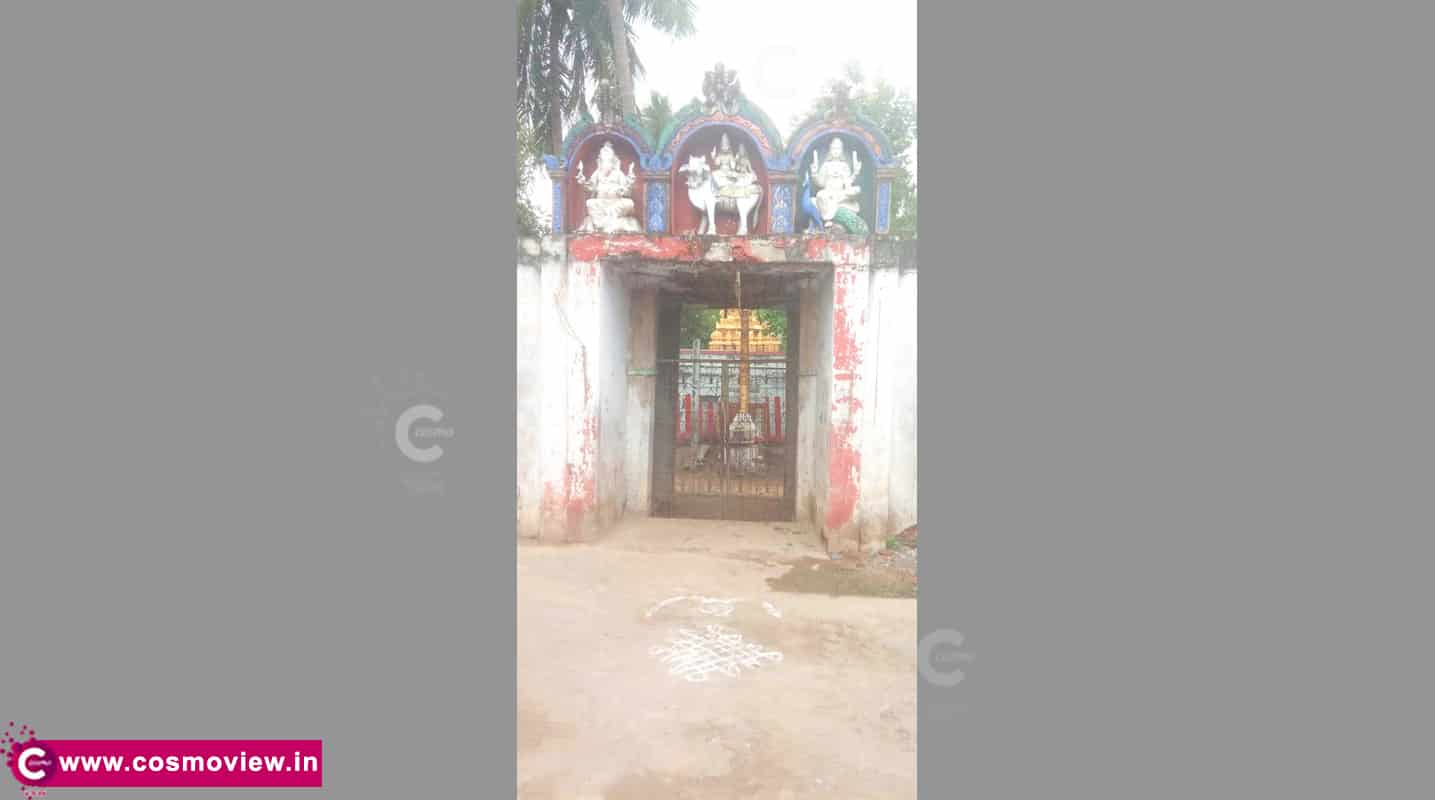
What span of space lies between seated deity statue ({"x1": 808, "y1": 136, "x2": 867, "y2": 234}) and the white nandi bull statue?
70 cm

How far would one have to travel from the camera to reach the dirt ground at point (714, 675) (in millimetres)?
3730

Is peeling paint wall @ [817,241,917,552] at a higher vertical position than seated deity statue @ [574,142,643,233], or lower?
→ lower

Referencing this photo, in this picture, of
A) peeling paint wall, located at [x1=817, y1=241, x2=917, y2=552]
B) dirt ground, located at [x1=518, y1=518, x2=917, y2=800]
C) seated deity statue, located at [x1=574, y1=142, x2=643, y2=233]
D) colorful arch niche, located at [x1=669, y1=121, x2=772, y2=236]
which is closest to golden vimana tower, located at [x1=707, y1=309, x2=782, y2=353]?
colorful arch niche, located at [x1=669, y1=121, x2=772, y2=236]

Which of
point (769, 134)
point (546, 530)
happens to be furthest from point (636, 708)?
point (769, 134)

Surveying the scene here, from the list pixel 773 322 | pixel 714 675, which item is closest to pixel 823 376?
pixel 714 675

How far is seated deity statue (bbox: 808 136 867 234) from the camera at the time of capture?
838 centimetres

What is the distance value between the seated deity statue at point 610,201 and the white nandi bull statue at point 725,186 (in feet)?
2.45

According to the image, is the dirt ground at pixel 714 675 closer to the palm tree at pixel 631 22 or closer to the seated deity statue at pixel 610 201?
the seated deity statue at pixel 610 201

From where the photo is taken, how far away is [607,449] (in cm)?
905

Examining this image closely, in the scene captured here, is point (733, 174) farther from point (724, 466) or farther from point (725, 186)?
point (724, 466)

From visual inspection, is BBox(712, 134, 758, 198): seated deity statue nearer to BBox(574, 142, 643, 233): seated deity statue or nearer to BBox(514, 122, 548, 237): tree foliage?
BBox(574, 142, 643, 233): seated deity statue

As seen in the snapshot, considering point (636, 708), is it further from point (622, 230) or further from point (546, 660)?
point (622, 230)

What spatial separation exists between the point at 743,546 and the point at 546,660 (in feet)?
12.3

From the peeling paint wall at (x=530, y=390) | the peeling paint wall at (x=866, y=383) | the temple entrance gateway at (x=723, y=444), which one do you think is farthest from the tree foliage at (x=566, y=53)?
the peeling paint wall at (x=866, y=383)
